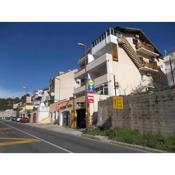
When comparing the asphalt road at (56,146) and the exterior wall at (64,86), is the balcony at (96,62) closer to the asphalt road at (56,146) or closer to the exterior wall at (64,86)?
the exterior wall at (64,86)

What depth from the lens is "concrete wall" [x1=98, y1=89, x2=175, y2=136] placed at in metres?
13.1

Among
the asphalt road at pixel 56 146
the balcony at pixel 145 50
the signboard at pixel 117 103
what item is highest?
the balcony at pixel 145 50

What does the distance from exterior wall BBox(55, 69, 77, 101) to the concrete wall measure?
3254cm

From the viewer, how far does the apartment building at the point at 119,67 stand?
29.9 m

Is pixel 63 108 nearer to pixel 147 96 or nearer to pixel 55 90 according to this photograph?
pixel 55 90

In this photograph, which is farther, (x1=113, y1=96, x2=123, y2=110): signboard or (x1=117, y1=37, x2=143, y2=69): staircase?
(x1=117, y1=37, x2=143, y2=69): staircase

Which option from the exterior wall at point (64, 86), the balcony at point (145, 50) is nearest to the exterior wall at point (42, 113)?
the exterior wall at point (64, 86)

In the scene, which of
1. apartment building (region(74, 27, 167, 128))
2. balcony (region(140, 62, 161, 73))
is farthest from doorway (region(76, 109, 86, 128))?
balcony (region(140, 62, 161, 73))

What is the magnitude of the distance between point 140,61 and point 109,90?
30.3 feet

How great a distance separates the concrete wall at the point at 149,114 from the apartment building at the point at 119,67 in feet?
31.9

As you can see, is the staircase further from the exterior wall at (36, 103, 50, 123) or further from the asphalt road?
the exterior wall at (36, 103, 50, 123)

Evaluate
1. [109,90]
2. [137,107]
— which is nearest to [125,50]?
[109,90]

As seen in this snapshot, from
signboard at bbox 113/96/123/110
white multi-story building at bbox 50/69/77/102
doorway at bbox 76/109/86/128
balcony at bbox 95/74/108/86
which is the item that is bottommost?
doorway at bbox 76/109/86/128

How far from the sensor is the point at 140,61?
114 feet
